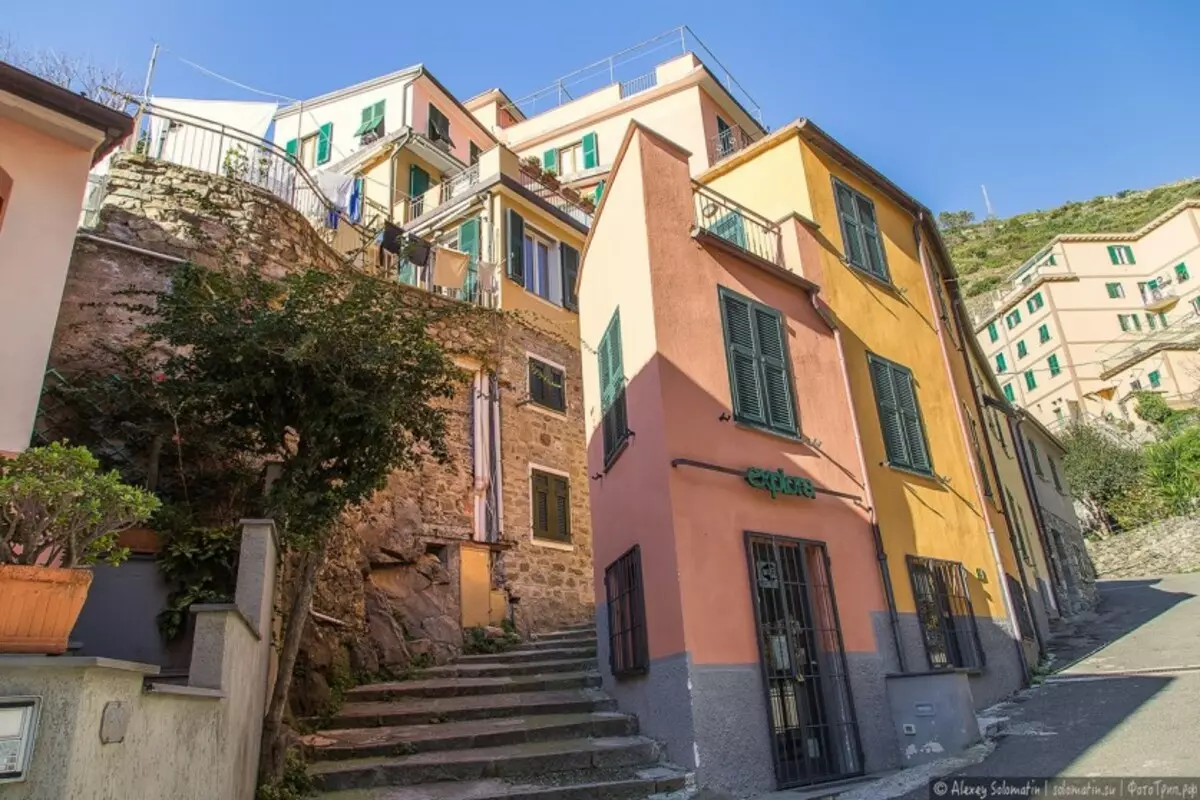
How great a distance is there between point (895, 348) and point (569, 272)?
8509 mm

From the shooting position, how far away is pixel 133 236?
32.0 ft

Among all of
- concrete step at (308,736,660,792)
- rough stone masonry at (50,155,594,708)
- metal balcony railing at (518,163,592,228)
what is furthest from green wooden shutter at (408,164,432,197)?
concrete step at (308,736,660,792)

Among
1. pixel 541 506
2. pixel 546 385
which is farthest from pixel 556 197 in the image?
pixel 541 506

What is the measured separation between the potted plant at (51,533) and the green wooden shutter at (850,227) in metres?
9.69

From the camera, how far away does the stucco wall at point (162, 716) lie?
2.92 meters

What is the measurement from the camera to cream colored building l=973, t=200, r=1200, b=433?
4162cm

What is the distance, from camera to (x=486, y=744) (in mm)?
6918

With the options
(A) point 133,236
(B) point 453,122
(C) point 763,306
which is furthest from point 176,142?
(B) point 453,122

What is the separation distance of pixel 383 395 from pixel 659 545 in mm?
3091

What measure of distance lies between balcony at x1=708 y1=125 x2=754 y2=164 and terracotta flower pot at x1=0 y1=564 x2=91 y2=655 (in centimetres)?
2174

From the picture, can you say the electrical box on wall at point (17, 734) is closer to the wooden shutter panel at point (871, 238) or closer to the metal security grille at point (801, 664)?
the metal security grille at point (801, 664)

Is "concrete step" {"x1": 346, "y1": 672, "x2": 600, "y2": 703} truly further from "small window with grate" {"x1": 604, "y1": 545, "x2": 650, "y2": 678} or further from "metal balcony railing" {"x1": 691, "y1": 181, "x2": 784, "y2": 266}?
"metal balcony railing" {"x1": 691, "y1": 181, "x2": 784, "y2": 266}

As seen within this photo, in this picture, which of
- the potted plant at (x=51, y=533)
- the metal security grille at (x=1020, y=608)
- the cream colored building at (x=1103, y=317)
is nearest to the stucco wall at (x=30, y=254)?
the potted plant at (x=51, y=533)

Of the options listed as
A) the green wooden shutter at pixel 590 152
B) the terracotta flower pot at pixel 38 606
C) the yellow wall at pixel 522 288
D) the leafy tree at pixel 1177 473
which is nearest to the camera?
the terracotta flower pot at pixel 38 606
